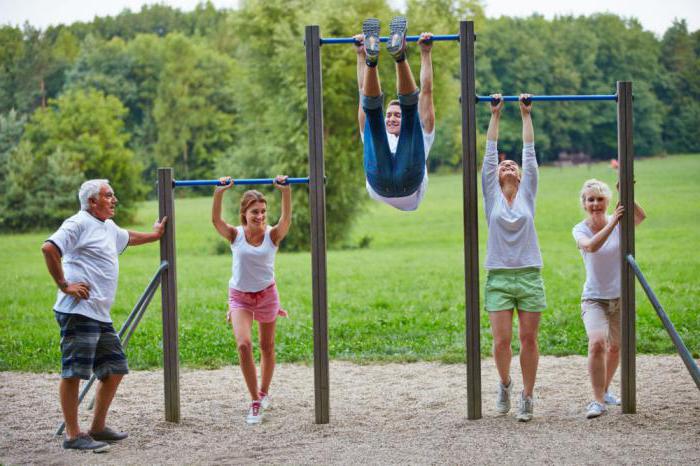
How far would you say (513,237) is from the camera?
234 inches

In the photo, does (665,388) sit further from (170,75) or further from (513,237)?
(170,75)

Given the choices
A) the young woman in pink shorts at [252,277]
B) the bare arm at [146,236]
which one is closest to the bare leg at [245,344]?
the young woman in pink shorts at [252,277]

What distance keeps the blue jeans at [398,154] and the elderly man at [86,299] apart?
1.71m

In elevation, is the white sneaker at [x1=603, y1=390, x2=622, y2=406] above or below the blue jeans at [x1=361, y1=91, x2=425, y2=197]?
below

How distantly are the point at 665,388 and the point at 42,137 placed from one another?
935 inches

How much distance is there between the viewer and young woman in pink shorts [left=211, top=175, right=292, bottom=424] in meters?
6.29

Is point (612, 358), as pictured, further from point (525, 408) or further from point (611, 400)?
point (525, 408)

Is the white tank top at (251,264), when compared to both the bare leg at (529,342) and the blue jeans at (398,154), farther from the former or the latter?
the bare leg at (529,342)

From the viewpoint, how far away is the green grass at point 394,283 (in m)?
9.77

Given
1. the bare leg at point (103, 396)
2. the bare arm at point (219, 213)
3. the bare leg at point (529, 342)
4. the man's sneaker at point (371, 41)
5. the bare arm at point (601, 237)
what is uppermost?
the man's sneaker at point (371, 41)

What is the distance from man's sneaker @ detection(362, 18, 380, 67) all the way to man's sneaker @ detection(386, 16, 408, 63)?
8 cm

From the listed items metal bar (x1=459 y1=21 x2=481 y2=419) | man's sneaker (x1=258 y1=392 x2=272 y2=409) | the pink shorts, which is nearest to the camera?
metal bar (x1=459 y1=21 x2=481 y2=419)

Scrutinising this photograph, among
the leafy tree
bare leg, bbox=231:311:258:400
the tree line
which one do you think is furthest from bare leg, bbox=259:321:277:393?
the leafy tree

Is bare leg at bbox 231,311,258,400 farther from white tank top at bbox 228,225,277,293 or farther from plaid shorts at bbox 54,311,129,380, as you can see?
plaid shorts at bbox 54,311,129,380
